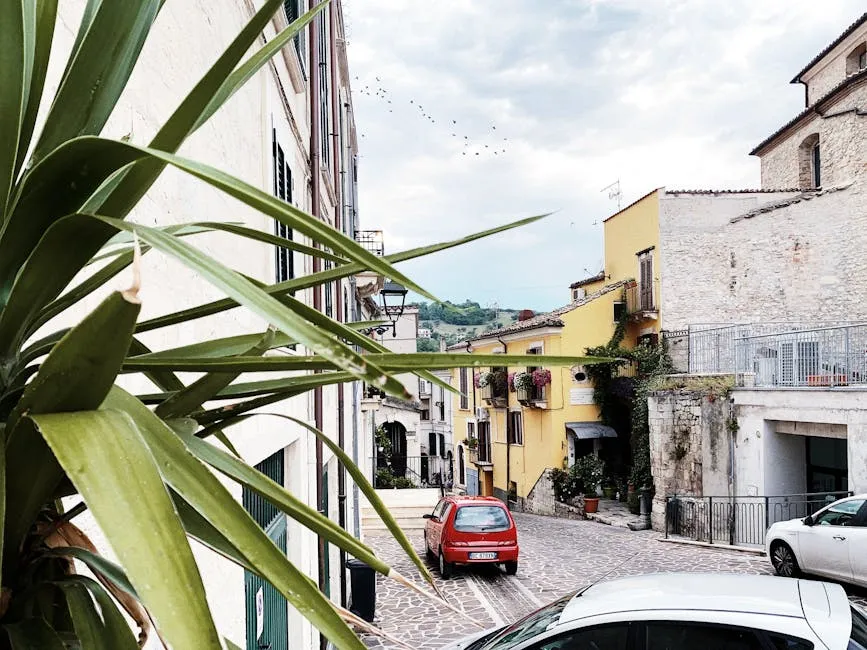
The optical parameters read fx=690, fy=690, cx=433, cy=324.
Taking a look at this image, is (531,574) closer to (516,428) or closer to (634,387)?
(634,387)

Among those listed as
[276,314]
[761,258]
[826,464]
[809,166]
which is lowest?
[826,464]

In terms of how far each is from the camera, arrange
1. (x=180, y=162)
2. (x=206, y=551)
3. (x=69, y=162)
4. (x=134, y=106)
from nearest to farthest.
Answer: (x=180, y=162), (x=69, y=162), (x=134, y=106), (x=206, y=551)

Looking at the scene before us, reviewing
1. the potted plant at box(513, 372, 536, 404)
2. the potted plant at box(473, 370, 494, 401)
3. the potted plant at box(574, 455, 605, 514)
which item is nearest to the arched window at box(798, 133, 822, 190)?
the potted plant at box(513, 372, 536, 404)

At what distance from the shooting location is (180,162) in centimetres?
74

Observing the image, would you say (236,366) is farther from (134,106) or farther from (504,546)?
(504,546)

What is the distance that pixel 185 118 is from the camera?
89 centimetres

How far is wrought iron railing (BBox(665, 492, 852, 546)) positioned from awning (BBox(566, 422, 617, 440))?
737cm

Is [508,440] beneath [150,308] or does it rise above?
beneath

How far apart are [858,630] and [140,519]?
457 cm

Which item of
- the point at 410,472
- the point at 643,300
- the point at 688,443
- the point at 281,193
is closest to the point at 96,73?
the point at 281,193

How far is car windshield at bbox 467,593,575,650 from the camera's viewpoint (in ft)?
15.6

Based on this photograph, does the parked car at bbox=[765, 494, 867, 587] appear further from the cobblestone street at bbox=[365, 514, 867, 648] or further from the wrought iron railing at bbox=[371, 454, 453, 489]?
the wrought iron railing at bbox=[371, 454, 453, 489]

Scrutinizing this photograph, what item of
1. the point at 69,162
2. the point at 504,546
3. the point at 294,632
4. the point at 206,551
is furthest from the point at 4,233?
the point at 504,546

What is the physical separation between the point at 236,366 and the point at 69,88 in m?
0.48
